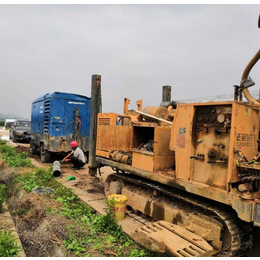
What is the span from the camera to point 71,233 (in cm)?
Result: 473

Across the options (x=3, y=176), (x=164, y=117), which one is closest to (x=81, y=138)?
(x=3, y=176)

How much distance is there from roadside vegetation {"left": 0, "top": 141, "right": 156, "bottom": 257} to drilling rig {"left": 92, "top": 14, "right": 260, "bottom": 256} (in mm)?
544

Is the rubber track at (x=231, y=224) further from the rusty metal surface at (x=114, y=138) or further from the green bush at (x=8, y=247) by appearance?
the green bush at (x=8, y=247)

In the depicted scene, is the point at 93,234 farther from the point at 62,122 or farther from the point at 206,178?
the point at 62,122

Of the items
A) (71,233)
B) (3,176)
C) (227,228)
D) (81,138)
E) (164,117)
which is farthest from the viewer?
(81,138)

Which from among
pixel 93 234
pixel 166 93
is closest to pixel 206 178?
pixel 93 234

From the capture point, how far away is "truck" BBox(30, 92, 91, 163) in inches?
456

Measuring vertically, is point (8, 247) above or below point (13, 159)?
below

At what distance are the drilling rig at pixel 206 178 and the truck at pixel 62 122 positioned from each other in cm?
677

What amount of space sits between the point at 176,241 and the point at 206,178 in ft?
3.38

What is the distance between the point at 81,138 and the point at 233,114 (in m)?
9.17

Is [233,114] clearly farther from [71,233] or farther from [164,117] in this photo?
[71,233]

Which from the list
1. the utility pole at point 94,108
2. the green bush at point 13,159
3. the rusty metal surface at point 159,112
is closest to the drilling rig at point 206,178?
the rusty metal surface at point 159,112

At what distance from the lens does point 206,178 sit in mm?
4188
